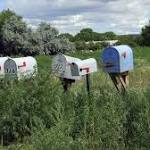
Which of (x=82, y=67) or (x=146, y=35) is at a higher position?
(x=146, y=35)

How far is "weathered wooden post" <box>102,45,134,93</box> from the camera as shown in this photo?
34.2 feet

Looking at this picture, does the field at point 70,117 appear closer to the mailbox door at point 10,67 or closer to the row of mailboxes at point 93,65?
the row of mailboxes at point 93,65

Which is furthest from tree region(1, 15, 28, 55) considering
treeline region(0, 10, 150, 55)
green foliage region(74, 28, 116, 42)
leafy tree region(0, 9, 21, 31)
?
green foliage region(74, 28, 116, 42)

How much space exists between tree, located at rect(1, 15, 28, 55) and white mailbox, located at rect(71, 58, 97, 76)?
37.6 m

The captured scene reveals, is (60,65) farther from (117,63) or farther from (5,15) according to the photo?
(5,15)

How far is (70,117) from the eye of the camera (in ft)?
23.2

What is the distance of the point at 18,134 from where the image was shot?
30.6 ft

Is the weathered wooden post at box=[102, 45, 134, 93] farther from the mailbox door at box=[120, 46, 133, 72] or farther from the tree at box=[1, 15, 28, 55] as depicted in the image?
the tree at box=[1, 15, 28, 55]

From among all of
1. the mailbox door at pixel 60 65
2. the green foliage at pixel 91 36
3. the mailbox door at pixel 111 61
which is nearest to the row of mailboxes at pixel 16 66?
the mailbox door at pixel 60 65

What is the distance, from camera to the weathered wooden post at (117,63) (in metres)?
10.4

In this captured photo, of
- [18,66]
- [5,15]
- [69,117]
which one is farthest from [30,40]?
[69,117]

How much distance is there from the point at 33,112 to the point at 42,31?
40025 millimetres

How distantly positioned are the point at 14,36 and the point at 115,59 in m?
39.2

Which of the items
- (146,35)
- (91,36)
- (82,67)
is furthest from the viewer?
(91,36)
